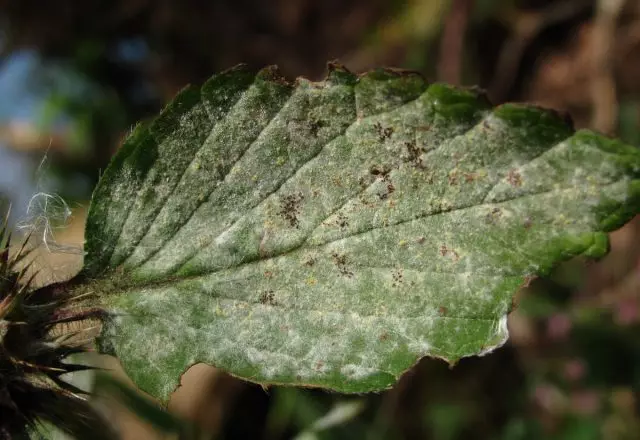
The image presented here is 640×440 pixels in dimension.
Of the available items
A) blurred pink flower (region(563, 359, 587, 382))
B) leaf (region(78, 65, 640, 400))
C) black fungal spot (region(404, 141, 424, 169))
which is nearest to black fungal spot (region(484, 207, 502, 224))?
leaf (region(78, 65, 640, 400))

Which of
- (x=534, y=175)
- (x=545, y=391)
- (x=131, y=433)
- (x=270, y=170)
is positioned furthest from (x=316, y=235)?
(x=131, y=433)

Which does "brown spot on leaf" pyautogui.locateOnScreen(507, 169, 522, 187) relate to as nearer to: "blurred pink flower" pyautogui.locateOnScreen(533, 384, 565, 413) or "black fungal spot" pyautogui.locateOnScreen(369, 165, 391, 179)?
"black fungal spot" pyautogui.locateOnScreen(369, 165, 391, 179)

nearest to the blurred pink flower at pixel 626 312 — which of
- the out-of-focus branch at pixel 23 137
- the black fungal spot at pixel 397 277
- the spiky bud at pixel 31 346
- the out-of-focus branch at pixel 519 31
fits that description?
the out-of-focus branch at pixel 519 31

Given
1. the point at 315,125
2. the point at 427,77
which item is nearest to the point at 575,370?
the point at 427,77

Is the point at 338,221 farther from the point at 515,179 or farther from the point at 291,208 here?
the point at 515,179

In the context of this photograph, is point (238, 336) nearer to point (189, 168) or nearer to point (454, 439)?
point (189, 168)

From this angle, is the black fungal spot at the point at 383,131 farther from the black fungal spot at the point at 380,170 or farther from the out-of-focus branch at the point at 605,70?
the out-of-focus branch at the point at 605,70
